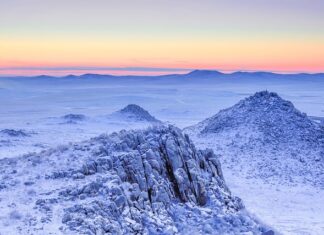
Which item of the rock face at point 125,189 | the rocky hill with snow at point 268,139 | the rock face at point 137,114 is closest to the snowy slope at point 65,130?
the rock face at point 137,114

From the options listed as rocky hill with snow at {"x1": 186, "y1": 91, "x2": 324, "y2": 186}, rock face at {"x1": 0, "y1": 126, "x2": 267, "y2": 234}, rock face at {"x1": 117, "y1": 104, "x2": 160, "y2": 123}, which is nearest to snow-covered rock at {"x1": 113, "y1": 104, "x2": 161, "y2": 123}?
rock face at {"x1": 117, "y1": 104, "x2": 160, "y2": 123}

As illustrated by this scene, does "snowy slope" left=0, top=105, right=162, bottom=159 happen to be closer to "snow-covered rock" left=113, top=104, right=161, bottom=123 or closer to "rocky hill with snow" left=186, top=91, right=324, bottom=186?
"snow-covered rock" left=113, top=104, right=161, bottom=123

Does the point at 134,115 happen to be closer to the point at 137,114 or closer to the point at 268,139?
the point at 137,114

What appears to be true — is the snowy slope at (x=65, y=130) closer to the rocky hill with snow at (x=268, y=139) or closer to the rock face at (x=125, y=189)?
the rocky hill with snow at (x=268, y=139)

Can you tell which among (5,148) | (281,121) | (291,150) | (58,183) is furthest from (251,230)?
(5,148)

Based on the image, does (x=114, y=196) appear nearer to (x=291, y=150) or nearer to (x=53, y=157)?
(x=53, y=157)

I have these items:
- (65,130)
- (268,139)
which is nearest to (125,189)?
(268,139)
